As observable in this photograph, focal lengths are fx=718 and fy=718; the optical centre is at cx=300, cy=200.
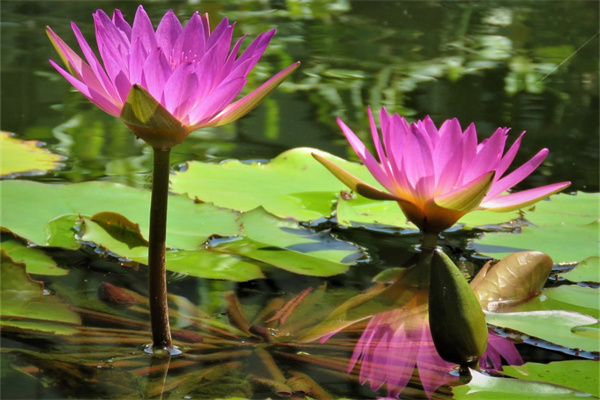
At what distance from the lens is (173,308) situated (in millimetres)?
1011

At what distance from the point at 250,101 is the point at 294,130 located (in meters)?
1.12

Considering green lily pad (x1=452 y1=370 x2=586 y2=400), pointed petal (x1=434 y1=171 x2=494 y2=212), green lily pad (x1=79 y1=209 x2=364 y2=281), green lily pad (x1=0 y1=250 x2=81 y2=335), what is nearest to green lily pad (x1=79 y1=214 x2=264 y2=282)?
green lily pad (x1=79 y1=209 x2=364 y2=281)

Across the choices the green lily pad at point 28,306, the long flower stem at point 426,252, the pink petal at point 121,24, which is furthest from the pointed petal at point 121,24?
the long flower stem at point 426,252

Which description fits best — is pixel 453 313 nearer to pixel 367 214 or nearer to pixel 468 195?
pixel 468 195

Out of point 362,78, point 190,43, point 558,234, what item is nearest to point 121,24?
point 190,43

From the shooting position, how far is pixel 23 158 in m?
1.56

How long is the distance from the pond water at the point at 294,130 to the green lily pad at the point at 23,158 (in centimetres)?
4

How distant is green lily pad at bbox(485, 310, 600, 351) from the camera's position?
946 millimetres

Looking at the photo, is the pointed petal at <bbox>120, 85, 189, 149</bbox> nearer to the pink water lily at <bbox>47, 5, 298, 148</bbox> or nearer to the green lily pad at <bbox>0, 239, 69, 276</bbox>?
the pink water lily at <bbox>47, 5, 298, 148</bbox>

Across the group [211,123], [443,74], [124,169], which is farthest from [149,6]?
[211,123]

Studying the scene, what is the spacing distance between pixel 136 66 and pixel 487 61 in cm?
225

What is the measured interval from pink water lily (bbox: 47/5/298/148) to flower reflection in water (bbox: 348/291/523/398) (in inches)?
14.0

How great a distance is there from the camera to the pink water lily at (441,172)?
3.49ft

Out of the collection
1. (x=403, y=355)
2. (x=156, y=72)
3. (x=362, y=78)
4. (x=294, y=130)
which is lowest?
(x=403, y=355)
